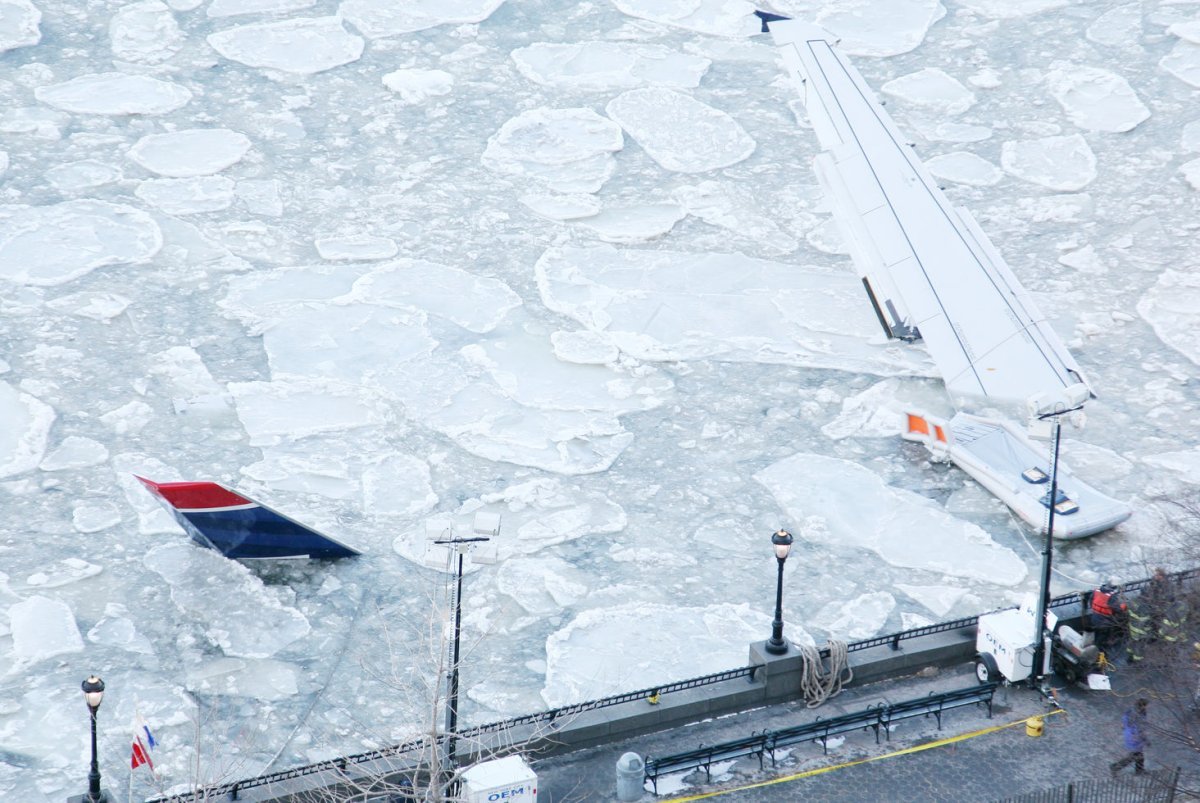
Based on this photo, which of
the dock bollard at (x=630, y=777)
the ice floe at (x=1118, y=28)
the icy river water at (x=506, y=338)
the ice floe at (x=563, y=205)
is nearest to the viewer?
the dock bollard at (x=630, y=777)

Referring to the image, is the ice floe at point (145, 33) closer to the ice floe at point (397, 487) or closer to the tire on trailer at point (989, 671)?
the ice floe at point (397, 487)

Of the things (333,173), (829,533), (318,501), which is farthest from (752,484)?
(333,173)

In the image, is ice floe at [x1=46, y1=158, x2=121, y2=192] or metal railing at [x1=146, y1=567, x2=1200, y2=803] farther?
ice floe at [x1=46, y1=158, x2=121, y2=192]

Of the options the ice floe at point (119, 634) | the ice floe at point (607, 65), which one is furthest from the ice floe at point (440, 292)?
the ice floe at point (119, 634)

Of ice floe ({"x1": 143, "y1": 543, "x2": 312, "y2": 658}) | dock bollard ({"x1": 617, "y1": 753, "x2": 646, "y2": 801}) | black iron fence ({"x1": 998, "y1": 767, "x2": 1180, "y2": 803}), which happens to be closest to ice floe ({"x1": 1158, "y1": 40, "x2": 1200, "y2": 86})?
black iron fence ({"x1": 998, "y1": 767, "x2": 1180, "y2": 803})

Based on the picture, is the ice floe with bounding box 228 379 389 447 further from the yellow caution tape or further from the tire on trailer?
the tire on trailer

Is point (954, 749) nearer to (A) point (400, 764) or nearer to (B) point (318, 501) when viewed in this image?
(A) point (400, 764)

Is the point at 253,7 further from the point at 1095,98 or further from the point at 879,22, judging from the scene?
the point at 1095,98
